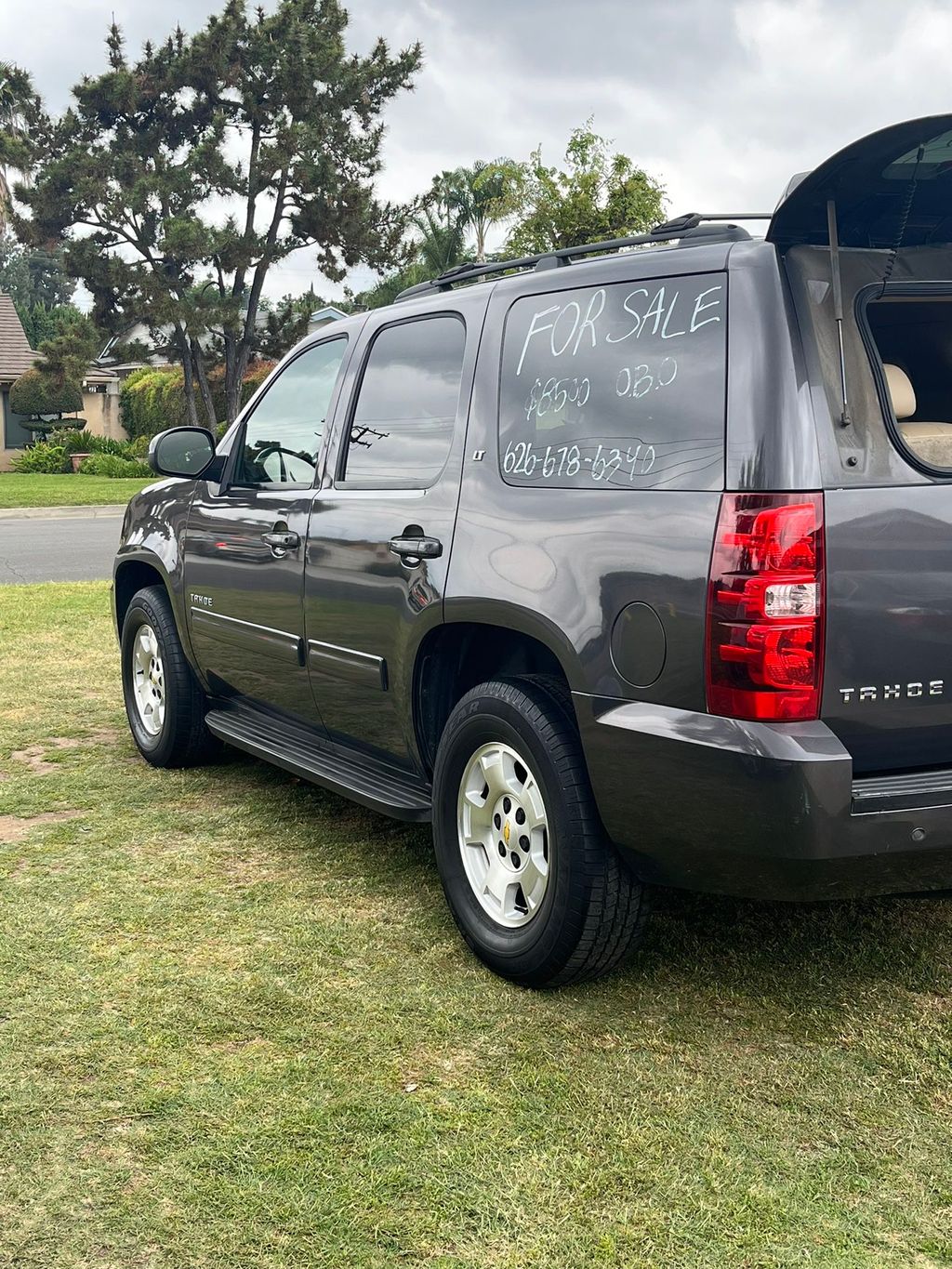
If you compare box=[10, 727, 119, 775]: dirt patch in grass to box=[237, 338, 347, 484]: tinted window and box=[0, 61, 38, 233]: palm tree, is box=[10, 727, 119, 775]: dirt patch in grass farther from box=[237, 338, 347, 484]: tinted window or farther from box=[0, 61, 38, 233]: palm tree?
box=[0, 61, 38, 233]: palm tree

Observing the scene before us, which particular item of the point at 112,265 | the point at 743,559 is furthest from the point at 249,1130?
the point at 112,265

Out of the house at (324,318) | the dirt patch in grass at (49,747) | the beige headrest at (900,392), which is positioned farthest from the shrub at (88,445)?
the beige headrest at (900,392)

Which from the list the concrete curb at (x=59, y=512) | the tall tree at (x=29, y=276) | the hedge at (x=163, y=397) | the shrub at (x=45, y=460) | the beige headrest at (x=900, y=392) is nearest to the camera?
the beige headrest at (x=900, y=392)

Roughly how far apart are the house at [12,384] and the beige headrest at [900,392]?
36200mm

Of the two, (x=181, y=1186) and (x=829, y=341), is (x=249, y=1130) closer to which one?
(x=181, y=1186)

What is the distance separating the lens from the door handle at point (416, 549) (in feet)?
13.0

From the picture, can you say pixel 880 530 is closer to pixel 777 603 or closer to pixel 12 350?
pixel 777 603

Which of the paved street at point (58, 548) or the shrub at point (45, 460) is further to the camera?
the shrub at point (45, 460)

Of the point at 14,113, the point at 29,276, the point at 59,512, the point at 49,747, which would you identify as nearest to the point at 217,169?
the point at 14,113

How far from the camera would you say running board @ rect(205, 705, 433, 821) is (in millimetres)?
4273

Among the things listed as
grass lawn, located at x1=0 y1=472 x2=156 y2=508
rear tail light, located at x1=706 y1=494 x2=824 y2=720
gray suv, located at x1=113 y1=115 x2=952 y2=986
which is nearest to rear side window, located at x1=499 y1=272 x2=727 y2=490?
gray suv, located at x1=113 y1=115 x2=952 y2=986

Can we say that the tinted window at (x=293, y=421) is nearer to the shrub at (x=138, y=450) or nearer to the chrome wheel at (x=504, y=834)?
the chrome wheel at (x=504, y=834)

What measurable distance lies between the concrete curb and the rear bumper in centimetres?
1924

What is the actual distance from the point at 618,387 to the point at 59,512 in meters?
21.0
